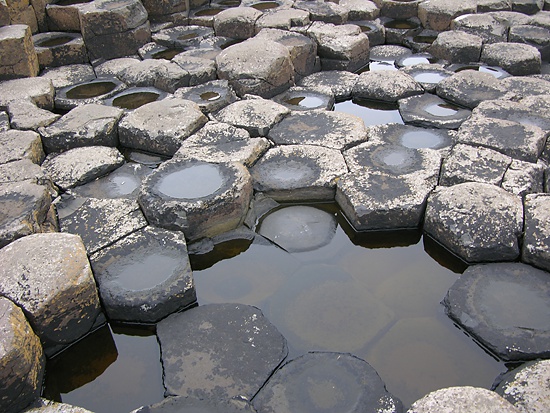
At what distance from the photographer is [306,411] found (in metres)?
2.09

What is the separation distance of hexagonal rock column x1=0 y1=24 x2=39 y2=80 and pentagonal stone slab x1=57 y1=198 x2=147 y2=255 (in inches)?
79.2

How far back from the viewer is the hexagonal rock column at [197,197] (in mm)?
2934

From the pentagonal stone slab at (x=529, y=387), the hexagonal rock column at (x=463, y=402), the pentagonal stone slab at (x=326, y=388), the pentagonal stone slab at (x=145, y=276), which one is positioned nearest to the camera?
the hexagonal rock column at (x=463, y=402)

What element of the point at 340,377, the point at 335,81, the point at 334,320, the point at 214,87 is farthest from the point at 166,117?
the point at 340,377

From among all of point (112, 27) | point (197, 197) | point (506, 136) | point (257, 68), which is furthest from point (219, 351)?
point (112, 27)

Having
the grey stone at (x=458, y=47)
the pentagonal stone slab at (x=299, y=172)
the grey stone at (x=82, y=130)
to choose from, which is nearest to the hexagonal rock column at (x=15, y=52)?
the grey stone at (x=82, y=130)

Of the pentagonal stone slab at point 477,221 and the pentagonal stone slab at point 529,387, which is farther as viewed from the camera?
the pentagonal stone slab at point 477,221

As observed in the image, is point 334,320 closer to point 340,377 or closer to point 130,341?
point 340,377

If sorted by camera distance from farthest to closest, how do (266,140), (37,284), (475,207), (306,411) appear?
(266,140) → (475,207) → (37,284) → (306,411)

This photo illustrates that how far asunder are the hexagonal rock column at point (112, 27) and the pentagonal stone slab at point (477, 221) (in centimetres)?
375

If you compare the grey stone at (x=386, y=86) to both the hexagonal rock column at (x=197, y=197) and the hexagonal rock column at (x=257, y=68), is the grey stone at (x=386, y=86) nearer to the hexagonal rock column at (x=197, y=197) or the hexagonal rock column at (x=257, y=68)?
the hexagonal rock column at (x=257, y=68)

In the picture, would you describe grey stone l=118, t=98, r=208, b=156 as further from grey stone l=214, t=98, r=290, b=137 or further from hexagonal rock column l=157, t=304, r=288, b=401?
hexagonal rock column l=157, t=304, r=288, b=401

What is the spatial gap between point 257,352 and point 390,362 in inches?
24.3

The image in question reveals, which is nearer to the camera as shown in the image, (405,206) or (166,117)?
(405,206)
